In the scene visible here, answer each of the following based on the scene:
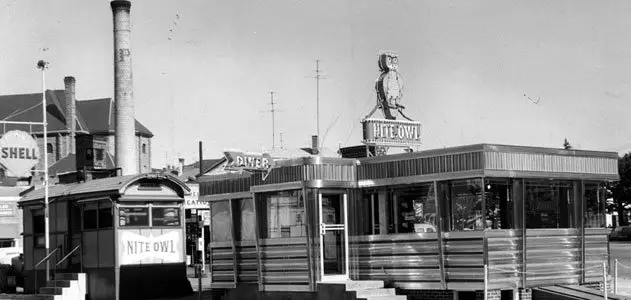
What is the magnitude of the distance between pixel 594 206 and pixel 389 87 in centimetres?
568

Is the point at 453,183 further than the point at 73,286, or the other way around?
the point at 73,286

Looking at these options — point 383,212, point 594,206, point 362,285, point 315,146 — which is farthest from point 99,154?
point 594,206

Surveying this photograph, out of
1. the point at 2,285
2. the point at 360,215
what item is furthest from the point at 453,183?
the point at 2,285

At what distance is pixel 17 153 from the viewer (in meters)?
34.5

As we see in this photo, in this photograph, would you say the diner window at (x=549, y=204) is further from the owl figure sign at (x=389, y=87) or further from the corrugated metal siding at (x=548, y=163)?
the owl figure sign at (x=389, y=87)

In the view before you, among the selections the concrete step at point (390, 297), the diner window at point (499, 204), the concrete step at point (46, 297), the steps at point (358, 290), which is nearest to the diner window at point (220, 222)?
the steps at point (358, 290)

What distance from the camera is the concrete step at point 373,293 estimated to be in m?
19.9

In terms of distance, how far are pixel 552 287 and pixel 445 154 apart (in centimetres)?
362

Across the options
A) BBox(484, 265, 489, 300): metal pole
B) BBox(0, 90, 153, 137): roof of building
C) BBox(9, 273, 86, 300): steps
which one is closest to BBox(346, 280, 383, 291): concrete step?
BBox(484, 265, 489, 300): metal pole

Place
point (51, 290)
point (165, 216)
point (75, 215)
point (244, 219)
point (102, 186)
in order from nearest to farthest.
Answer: point (244, 219)
point (102, 186)
point (51, 290)
point (165, 216)
point (75, 215)

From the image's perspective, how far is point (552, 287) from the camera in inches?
769

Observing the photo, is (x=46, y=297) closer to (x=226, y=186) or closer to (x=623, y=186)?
(x=226, y=186)

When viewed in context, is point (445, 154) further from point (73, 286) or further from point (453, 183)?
point (73, 286)

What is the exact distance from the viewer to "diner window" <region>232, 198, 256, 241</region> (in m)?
23.0
